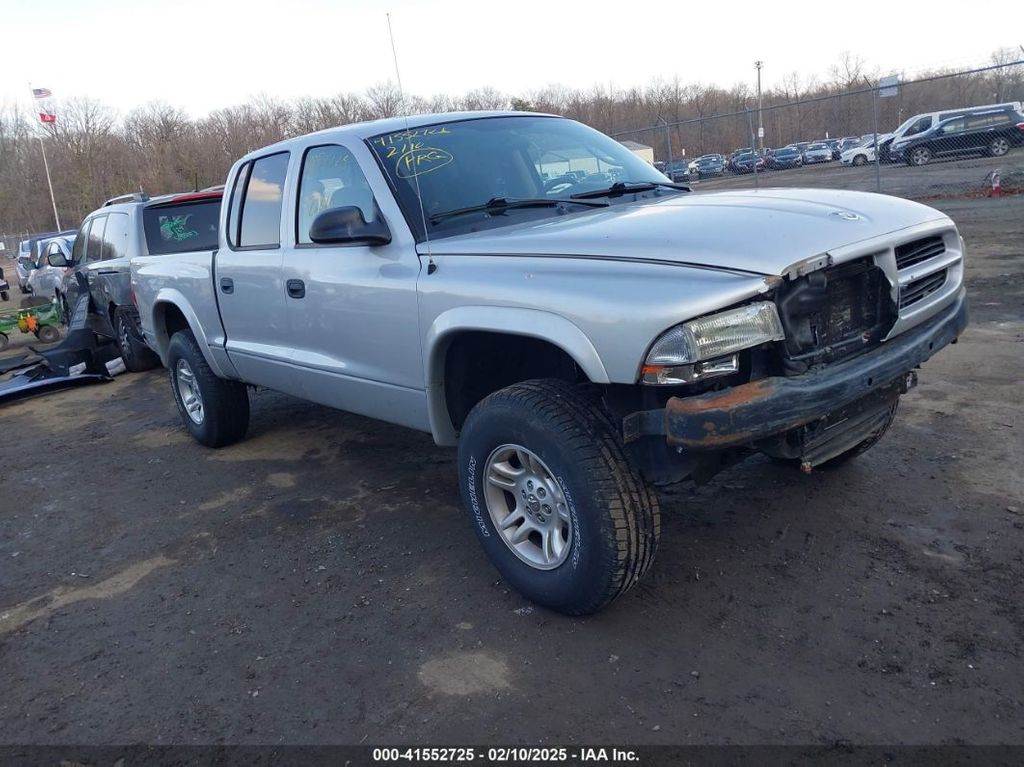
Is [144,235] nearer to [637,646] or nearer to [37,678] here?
[37,678]

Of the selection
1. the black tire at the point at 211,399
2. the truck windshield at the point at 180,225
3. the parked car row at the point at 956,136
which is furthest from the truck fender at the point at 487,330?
the parked car row at the point at 956,136

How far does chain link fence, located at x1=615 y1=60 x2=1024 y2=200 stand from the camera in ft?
58.1

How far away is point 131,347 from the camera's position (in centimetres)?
935

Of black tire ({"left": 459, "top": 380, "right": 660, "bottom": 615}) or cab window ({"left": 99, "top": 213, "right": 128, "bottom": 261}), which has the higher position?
cab window ({"left": 99, "top": 213, "right": 128, "bottom": 261})

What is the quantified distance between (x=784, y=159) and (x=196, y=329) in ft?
138

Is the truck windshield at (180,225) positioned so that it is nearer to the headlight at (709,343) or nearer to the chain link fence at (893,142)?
the headlight at (709,343)

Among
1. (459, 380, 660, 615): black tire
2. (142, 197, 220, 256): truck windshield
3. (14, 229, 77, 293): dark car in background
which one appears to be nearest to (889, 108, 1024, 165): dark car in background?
(142, 197, 220, 256): truck windshield

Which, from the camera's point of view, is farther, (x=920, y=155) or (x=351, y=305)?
(x=920, y=155)

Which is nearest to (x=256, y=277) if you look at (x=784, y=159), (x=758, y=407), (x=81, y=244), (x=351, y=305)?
(x=351, y=305)

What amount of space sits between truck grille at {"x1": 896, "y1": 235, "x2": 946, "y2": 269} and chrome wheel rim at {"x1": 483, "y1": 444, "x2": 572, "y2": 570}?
1574 mm

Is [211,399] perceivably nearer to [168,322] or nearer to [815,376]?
[168,322]

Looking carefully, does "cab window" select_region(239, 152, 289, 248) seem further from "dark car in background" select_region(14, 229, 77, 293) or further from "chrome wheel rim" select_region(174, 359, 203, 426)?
"dark car in background" select_region(14, 229, 77, 293)

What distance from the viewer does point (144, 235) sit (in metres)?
8.30

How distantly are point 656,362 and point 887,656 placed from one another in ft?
4.31
